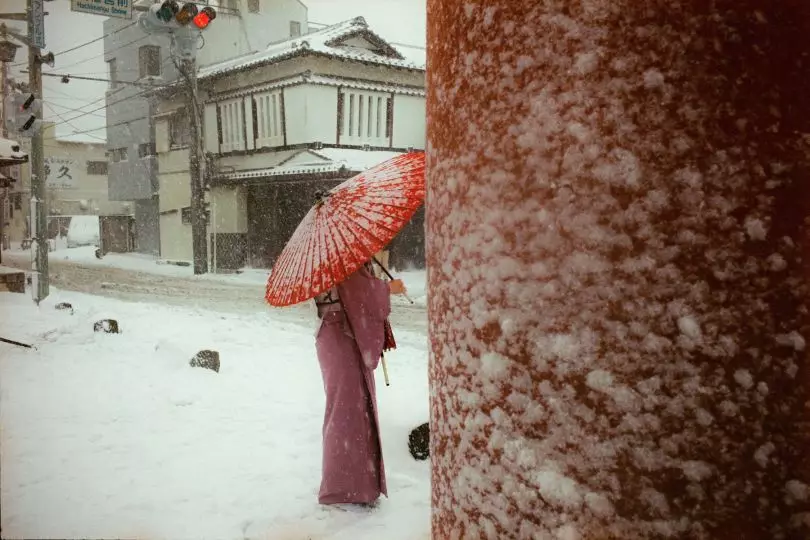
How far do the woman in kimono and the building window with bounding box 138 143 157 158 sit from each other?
25734 millimetres

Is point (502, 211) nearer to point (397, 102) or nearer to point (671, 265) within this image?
point (671, 265)

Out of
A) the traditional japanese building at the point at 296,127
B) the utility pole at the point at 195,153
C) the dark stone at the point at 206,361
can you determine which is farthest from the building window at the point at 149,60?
the dark stone at the point at 206,361

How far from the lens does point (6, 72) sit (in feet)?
40.1

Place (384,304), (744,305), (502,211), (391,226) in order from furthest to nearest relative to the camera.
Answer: (384,304), (391,226), (502,211), (744,305)

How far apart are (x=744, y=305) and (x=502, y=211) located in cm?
29

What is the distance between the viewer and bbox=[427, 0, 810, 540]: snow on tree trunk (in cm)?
62

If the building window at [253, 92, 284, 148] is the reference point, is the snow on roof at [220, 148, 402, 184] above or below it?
below

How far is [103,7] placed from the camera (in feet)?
24.9

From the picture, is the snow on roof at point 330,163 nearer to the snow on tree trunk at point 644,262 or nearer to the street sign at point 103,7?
the street sign at point 103,7

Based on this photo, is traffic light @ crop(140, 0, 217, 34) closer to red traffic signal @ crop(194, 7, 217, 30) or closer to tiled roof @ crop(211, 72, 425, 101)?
red traffic signal @ crop(194, 7, 217, 30)

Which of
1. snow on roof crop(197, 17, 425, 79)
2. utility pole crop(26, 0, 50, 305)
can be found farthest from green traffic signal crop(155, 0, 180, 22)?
snow on roof crop(197, 17, 425, 79)

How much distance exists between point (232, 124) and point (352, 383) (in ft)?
62.2

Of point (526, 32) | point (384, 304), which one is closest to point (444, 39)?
point (526, 32)

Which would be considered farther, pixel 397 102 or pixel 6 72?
pixel 397 102
